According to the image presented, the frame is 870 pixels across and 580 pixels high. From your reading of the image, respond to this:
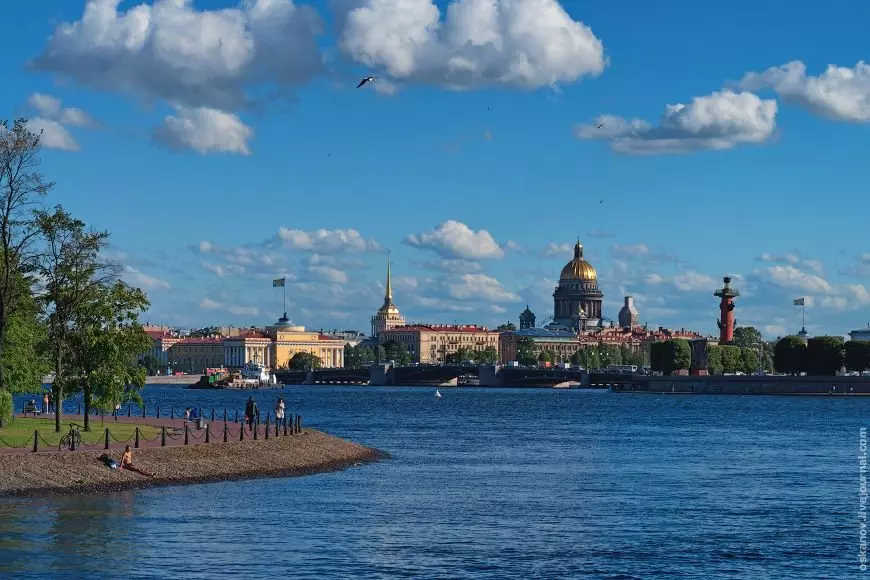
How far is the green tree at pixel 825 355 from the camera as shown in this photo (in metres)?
168

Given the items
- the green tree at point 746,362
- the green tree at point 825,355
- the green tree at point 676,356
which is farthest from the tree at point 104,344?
the green tree at point 746,362

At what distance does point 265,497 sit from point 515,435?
36.0m

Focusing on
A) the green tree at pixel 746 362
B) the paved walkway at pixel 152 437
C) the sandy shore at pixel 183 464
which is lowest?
the sandy shore at pixel 183 464

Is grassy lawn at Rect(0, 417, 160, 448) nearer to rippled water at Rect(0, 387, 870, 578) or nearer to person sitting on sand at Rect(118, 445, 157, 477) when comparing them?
person sitting on sand at Rect(118, 445, 157, 477)

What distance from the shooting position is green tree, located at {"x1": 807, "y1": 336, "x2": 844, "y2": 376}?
168m

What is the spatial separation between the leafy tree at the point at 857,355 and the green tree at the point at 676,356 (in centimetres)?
2083

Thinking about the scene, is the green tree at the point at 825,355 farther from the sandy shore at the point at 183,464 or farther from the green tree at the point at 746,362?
the sandy shore at the point at 183,464

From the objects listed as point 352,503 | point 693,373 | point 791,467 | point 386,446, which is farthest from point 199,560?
point 693,373

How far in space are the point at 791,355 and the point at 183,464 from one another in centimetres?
13945

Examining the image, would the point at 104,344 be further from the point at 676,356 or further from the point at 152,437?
the point at 676,356

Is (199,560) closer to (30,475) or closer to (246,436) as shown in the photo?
(30,475)

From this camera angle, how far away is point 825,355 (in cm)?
16838

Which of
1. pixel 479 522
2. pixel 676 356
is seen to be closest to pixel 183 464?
pixel 479 522

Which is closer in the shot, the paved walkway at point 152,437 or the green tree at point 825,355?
the paved walkway at point 152,437
